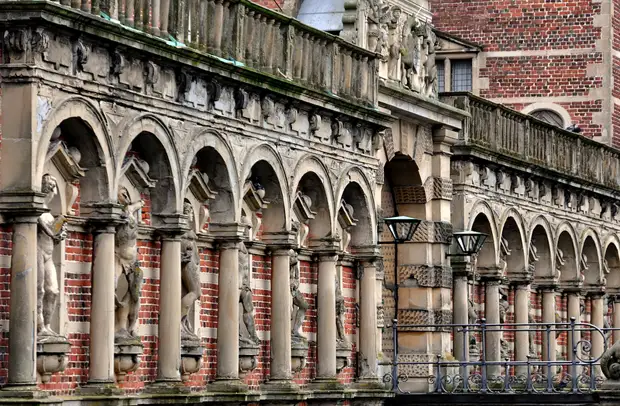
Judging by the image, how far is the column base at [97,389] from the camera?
981 inches

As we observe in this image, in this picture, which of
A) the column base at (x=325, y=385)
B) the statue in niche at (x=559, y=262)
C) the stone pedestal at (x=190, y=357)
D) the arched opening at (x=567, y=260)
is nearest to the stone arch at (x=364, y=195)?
the column base at (x=325, y=385)

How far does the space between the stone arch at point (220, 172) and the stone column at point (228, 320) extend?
0.38 m

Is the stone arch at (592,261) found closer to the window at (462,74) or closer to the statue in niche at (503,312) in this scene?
the statue in niche at (503,312)

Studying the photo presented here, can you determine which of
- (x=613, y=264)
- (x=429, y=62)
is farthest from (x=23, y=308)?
(x=613, y=264)

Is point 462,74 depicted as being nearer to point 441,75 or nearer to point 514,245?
point 441,75

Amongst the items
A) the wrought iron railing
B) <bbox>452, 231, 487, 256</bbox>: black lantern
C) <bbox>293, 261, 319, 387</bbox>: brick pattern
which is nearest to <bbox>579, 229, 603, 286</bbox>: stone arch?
the wrought iron railing

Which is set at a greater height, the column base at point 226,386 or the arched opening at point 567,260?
the arched opening at point 567,260

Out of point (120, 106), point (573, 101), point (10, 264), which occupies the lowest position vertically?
point (10, 264)

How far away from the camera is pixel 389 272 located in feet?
121

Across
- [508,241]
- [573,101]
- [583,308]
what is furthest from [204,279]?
[573,101]

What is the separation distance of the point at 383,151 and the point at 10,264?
1228 centimetres

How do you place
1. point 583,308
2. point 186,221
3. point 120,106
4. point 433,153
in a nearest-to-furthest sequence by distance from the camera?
point 120,106 → point 186,221 → point 433,153 → point 583,308

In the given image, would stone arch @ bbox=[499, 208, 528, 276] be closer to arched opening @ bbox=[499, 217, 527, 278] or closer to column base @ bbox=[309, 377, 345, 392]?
arched opening @ bbox=[499, 217, 527, 278]

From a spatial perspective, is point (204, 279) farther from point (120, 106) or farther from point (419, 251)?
point (419, 251)
